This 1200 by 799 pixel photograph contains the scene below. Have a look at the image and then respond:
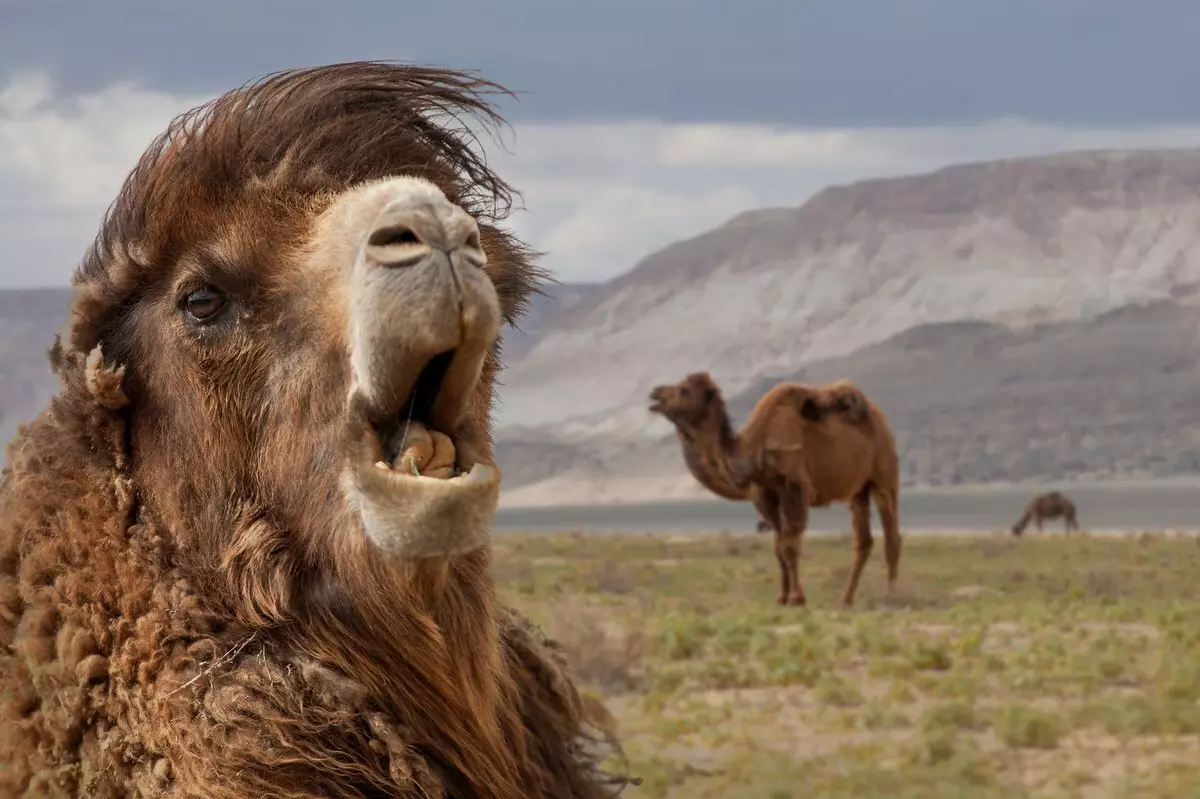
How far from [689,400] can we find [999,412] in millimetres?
83855

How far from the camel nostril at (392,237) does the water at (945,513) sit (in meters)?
56.0

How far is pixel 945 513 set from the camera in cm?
7425

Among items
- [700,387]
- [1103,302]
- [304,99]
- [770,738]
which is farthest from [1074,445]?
[304,99]

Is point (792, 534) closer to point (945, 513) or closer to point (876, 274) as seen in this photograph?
point (945, 513)

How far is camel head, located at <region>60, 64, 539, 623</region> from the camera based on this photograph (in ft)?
9.14

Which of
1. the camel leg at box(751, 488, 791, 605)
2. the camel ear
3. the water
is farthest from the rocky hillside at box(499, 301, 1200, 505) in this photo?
the camel ear

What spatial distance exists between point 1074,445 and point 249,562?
96970 millimetres

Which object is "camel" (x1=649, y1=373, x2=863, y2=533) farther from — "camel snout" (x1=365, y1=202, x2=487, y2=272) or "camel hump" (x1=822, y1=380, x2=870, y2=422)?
"camel snout" (x1=365, y1=202, x2=487, y2=272)

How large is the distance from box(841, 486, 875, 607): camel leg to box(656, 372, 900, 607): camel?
1cm

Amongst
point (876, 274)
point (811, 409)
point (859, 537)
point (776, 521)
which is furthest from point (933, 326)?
point (776, 521)

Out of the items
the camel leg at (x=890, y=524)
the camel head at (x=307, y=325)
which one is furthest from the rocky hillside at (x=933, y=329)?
the camel head at (x=307, y=325)

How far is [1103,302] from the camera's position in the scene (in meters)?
113

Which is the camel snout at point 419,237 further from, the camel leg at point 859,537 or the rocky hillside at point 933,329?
the rocky hillside at point 933,329

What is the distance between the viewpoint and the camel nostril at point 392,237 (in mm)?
2812
